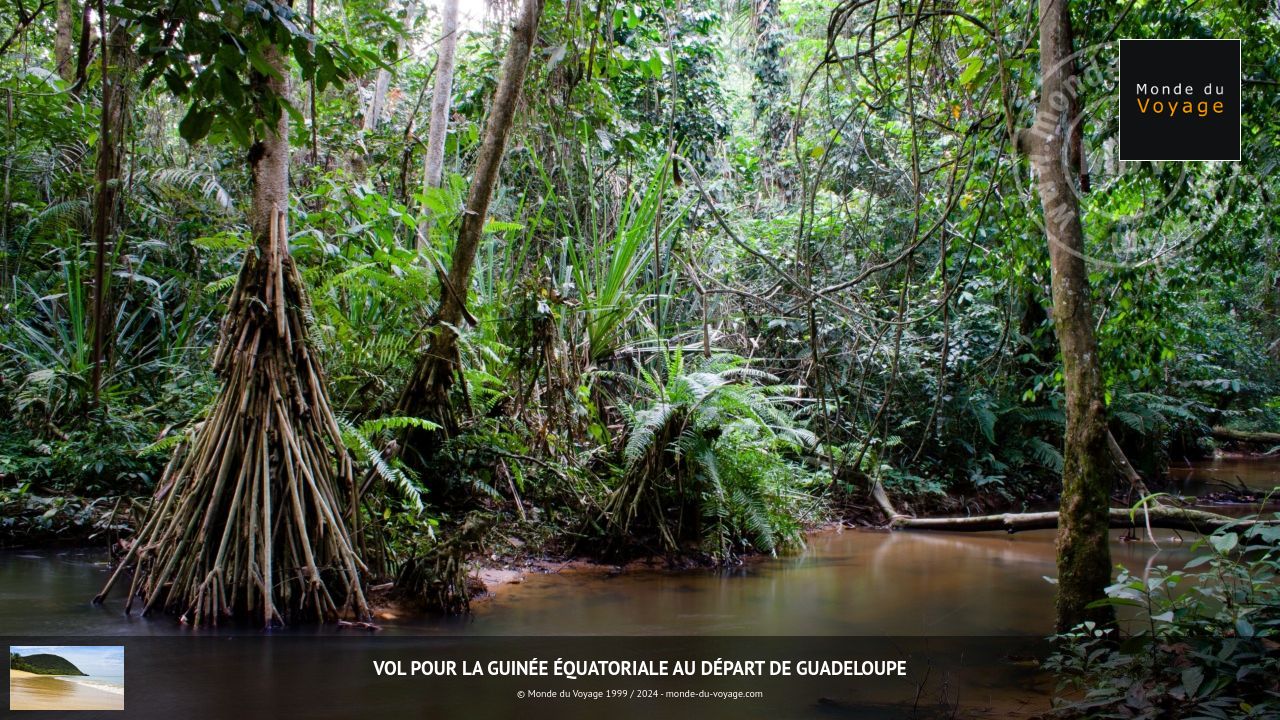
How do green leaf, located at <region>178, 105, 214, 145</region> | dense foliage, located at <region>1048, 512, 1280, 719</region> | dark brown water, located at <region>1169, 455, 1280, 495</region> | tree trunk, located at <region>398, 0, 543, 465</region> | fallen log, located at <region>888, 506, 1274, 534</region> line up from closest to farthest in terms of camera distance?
green leaf, located at <region>178, 105, 214, 145</region>
dense foliage, located at <region>1048, 512, 1280, 719</region>
fallen log, located at <region>888, 506, 1274, 534</region>
tree trunk, located at <region>398, 0, 543, 465</region>
dark brown water, located at <region>1169, 455, 1280, 495</region>

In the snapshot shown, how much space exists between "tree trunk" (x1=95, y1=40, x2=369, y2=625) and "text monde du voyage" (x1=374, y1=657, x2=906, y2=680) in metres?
0.57

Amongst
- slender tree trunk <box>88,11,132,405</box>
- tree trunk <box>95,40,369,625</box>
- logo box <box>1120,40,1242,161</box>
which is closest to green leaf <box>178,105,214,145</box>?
slender tree trunk <box>88,11,132,405</box>

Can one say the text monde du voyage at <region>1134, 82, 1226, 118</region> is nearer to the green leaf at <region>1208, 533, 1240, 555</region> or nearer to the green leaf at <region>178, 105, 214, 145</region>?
the green leaf at <region>1208, 533, 1240, 555</region>

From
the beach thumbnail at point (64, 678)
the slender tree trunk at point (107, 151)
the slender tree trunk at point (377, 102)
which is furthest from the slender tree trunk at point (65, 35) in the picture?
the beach thumbnail at point (64, 678)

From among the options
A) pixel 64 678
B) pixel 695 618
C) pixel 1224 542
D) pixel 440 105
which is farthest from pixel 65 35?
pixel 1224 542

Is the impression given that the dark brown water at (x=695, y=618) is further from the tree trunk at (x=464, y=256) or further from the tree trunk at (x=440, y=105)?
the tree trunk at (x=440, y=105)

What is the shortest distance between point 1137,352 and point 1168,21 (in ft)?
5.79

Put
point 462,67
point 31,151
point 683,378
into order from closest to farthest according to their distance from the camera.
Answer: point 683,378
point 31,151
point 462,67

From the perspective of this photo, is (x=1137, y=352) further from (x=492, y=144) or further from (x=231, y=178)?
(x=231, y=178)

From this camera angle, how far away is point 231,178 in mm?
7250

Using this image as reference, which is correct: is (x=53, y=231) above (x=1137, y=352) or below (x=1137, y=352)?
above

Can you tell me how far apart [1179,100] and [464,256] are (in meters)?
3.29

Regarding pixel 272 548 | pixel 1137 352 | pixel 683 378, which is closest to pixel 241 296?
pixel 272 548

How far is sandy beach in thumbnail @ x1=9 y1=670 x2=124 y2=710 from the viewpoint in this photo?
2180 mm
